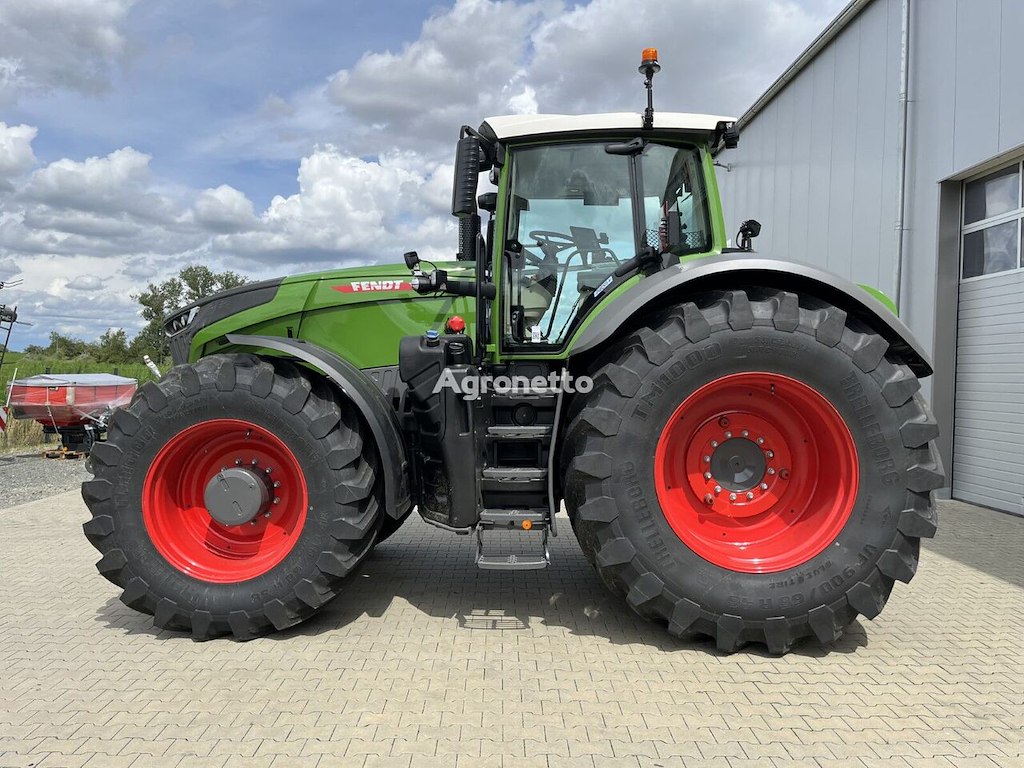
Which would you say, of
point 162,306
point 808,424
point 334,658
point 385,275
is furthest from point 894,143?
point 162,306

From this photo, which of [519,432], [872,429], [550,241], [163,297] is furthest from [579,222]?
[163,297]

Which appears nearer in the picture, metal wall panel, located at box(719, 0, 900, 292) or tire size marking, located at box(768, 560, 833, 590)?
tire size marking, located at box(768, 560, 833, 590)

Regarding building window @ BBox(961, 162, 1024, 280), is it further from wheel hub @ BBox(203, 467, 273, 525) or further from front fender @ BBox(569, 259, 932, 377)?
wheel hub @ BBox(203, 467, 273, 525)

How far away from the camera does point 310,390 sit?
342 cm

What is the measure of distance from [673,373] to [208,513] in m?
2.43

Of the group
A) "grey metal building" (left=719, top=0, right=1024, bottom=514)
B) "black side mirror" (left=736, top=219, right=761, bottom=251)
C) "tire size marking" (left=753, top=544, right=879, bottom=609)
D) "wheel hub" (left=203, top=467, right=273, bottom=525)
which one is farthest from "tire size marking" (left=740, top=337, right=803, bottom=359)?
"grey metal building" (left=719, top=0, right=1024, bottom=514)

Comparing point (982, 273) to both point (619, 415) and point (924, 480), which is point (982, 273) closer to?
point (924, 480)

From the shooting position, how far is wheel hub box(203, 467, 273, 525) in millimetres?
3428

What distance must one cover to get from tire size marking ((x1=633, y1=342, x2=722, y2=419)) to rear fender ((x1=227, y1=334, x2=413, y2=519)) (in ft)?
3.89

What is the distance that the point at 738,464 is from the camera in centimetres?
346

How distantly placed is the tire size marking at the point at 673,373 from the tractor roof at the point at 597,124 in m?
1.18

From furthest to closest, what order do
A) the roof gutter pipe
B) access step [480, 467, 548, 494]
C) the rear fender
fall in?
the roof gutter pipe
access step [480, 467, 548, 494]
the rear fender

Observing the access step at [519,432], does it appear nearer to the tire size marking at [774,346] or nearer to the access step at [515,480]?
the access step at [515,480]

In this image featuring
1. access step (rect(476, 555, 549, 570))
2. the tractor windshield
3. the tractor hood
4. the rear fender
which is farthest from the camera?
the tractor hood
